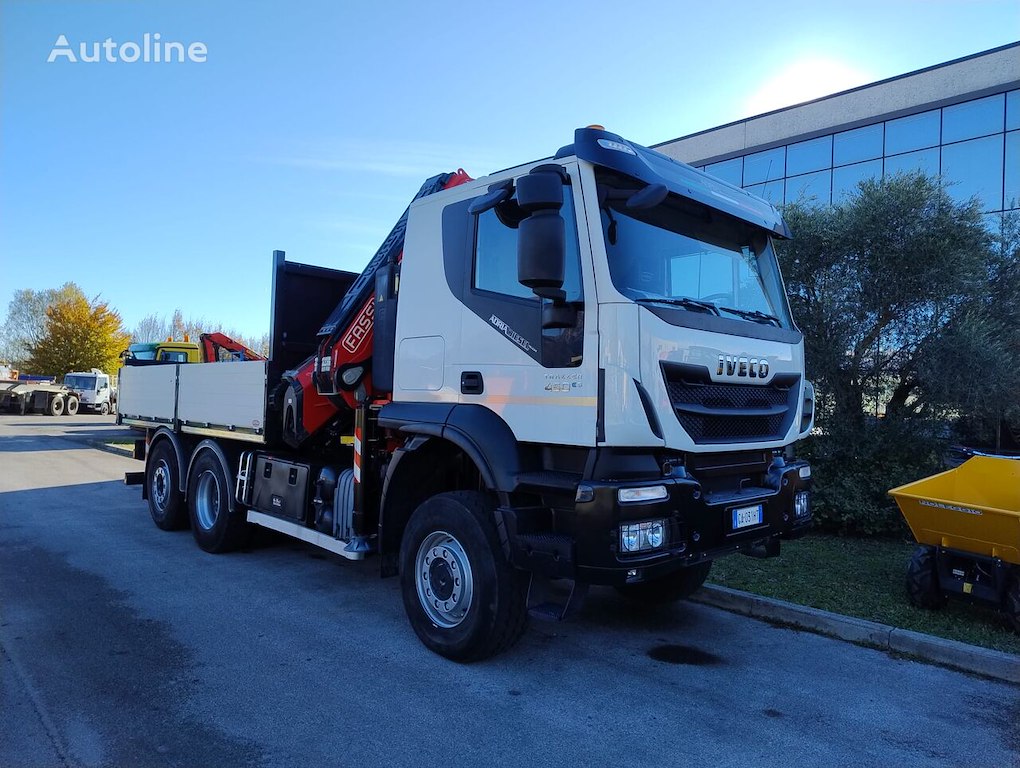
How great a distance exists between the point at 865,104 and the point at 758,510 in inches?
1011

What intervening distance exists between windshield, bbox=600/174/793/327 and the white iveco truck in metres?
0.02

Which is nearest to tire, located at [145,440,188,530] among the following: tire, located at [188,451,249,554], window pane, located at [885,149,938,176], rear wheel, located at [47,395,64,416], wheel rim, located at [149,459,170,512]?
wheel rim, located at [149,459,170,512]

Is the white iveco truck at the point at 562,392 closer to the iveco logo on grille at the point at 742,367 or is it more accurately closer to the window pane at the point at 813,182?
the iveco logo on grille at the point at 742,367

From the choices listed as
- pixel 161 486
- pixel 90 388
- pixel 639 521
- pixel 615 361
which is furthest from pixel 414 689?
pixel 90 388

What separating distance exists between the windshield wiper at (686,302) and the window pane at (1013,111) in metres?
24.2

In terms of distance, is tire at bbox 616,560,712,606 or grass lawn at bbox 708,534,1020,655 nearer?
grass lawn at bbox 708,534,1020,655

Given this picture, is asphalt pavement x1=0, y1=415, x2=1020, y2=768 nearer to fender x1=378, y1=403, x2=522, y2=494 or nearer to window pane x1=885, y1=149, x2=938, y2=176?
fender x1=378, y1=403, x2=522, y2=494

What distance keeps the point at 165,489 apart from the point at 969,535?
27.3 ft

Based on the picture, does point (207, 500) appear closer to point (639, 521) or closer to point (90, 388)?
point (639, 521)

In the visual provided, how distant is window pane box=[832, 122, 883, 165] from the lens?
24.6 meters

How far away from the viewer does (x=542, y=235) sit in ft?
11.8

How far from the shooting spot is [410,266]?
16.4ft

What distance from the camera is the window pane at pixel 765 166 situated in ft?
88.6

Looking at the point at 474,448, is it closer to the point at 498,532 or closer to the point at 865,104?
the point at 498,532
